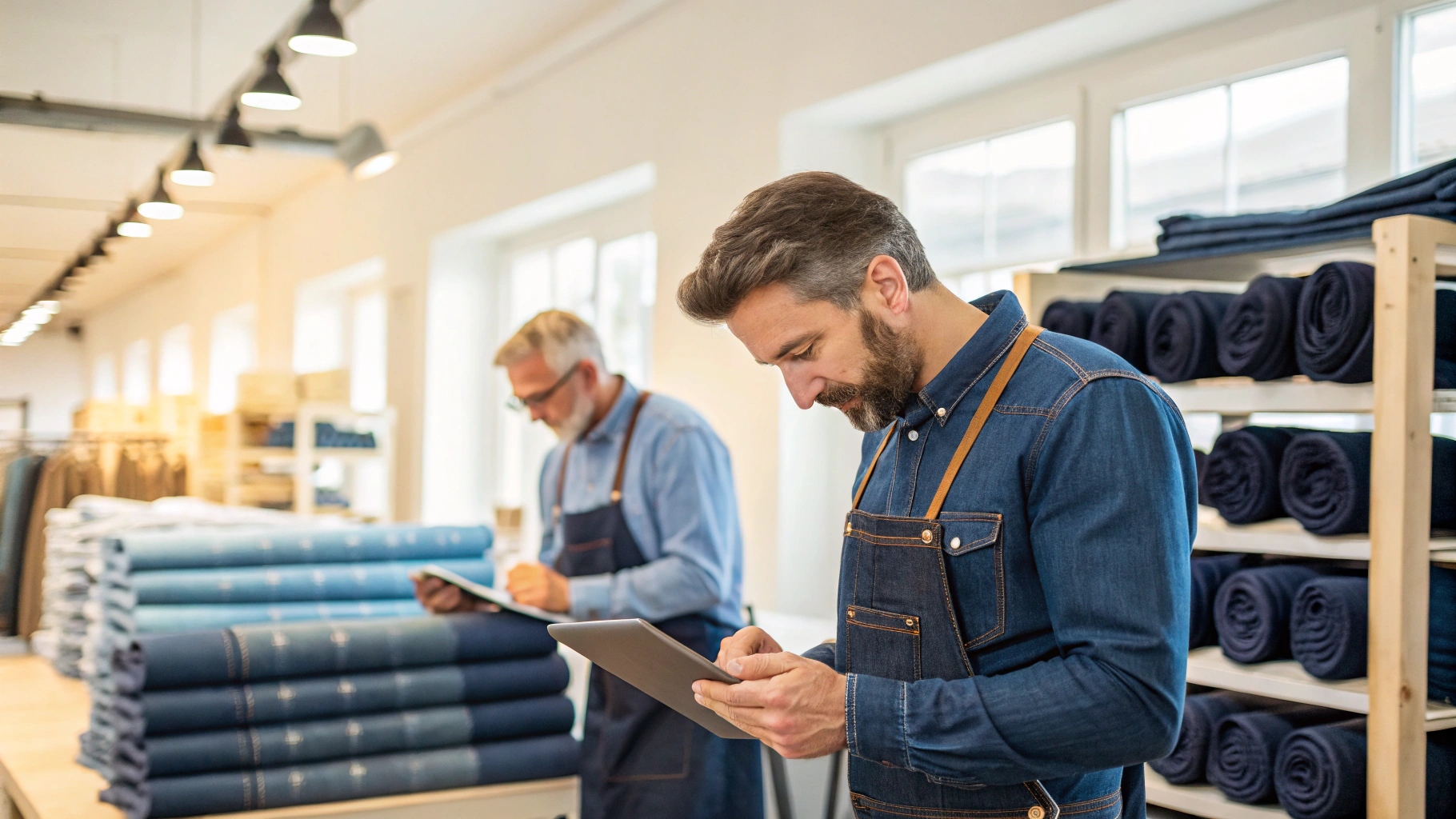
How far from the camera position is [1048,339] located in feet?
4.39

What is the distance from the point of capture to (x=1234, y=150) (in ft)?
9.59

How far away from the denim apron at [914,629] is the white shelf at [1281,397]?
71cm

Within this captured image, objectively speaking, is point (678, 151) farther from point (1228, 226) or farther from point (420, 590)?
point (1228, 226)

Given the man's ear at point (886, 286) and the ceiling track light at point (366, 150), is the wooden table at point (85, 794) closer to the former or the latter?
the man's ear at point (886, 286)

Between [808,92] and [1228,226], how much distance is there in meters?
1.87

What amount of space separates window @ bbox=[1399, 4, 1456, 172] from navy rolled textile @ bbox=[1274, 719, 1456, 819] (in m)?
1.21

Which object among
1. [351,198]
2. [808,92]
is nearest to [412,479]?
[351,198]

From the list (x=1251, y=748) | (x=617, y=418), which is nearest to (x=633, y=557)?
(x=617, y=418)

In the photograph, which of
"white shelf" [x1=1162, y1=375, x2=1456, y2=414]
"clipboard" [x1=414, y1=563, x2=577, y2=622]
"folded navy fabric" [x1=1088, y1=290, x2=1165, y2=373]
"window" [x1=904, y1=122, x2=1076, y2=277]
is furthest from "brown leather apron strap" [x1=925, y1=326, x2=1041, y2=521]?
"window" [x1=904, y1=122, x2=1076, y2=277]

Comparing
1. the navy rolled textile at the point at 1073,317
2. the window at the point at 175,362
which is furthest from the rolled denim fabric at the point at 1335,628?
the window at the point at 175,362

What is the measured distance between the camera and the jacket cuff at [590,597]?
104 inches

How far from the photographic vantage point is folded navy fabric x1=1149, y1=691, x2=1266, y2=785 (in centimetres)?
212

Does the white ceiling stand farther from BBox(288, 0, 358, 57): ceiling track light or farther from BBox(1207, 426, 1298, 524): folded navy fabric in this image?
BBox(1207, 426, 1298, 524): folded navy fabric

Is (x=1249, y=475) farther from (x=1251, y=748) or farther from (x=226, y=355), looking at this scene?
(x=226, y=355)
